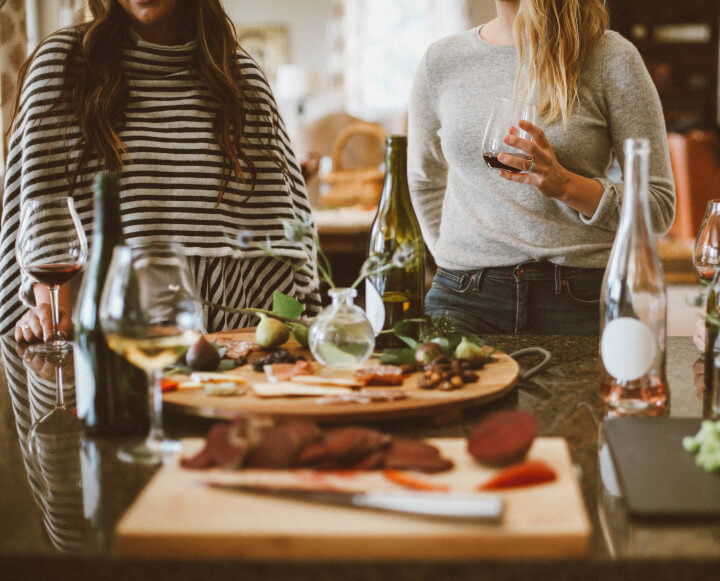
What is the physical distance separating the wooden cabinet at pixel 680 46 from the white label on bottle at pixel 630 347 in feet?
28.2

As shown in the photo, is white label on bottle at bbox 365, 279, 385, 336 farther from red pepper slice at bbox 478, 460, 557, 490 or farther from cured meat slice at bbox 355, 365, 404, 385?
red pepper slice at bbox 478, 460, 557, 490

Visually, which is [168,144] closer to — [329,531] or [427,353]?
[427,353]

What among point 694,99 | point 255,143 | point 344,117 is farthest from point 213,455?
point 694,99

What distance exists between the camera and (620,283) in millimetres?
885

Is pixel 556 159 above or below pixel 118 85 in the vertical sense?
below

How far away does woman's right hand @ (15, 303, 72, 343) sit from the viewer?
1310 mm

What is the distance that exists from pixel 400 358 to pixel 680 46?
896 centimetres

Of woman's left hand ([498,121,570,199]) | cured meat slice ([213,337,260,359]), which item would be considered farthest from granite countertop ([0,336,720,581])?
woman's left hand ([498,121,570,199])

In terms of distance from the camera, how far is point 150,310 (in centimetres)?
71

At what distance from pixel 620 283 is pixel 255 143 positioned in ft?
3.09

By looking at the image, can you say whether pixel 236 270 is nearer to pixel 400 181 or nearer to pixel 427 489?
pixel 400 181

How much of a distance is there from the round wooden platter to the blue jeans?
24.8 inches

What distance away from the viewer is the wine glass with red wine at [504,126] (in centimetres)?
121

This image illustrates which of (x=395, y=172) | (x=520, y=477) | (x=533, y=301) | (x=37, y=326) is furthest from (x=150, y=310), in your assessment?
(x=533, y=301)
